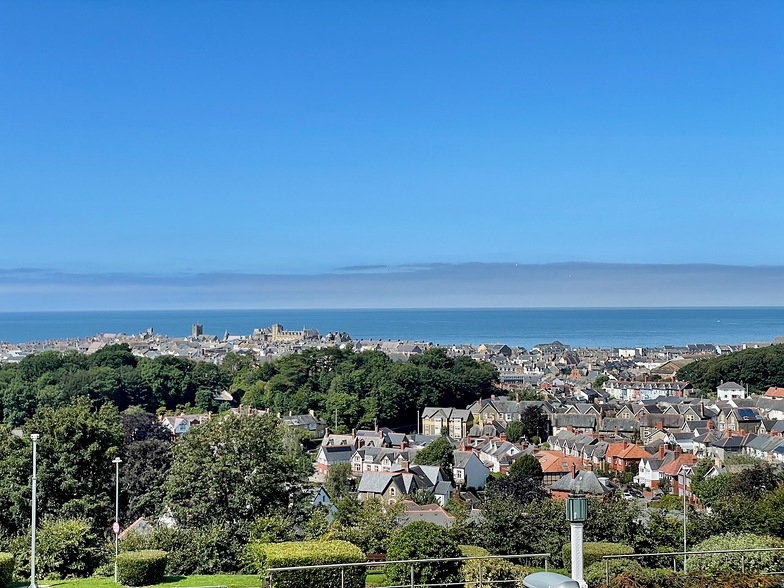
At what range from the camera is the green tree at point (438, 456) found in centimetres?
3700

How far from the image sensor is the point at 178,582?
36.1ft

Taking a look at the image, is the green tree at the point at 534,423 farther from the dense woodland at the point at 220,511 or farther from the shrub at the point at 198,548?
the shrub at the point at 198,548

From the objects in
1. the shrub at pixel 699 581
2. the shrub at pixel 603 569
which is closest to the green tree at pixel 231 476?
the shrub at pixel 603 569

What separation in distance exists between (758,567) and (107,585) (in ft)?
28.5

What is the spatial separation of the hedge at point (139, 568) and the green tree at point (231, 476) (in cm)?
328

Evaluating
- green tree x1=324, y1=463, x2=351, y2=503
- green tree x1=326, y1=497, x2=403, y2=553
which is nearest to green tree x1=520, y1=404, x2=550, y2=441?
green tree x1=324, y1=463, x2=351, y2=503

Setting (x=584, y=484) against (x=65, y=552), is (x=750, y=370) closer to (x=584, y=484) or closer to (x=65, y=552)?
(x=584, y=484)

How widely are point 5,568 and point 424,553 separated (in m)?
5.58

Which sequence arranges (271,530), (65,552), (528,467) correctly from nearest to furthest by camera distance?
(65,552), (271,530), (528,467)

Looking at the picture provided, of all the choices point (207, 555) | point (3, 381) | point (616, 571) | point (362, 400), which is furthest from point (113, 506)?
point (3, 381)

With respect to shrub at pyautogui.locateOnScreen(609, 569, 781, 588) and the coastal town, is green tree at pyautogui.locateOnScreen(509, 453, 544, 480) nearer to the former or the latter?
the coastal town

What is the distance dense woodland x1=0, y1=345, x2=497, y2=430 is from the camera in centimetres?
5366

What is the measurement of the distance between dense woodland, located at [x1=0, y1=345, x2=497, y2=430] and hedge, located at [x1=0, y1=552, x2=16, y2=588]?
43040 mm

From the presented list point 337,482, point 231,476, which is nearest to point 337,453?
point 337,482
